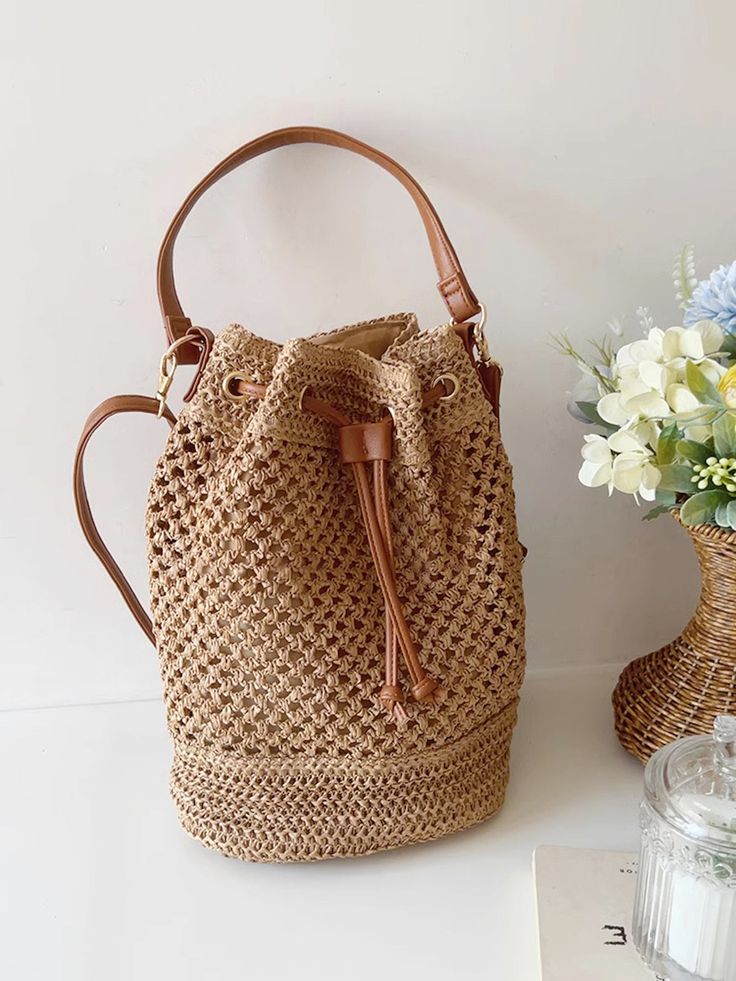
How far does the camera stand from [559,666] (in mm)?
858

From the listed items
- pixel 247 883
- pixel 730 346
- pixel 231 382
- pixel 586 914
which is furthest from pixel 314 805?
pixel 730 346

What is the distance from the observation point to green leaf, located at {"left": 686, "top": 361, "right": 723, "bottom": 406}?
1.92 feet

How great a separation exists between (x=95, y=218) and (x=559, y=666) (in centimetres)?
54

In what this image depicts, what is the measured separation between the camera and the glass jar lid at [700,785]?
0.51 metres

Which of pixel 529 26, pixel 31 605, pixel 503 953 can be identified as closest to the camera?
pixel 503 953

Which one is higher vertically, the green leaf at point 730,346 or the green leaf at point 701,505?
the green leaf at point 730,346

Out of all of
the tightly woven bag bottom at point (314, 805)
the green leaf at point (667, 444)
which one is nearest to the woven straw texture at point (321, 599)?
the tightly woven bag bottom at point (314, 805)

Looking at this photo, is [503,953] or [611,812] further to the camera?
[611,812]

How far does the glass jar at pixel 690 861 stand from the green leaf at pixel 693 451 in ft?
0.54

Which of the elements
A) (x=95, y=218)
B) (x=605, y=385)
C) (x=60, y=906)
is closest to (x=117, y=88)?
(x=95, y=218)

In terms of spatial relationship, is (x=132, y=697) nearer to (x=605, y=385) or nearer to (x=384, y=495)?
(x=384, y=495)

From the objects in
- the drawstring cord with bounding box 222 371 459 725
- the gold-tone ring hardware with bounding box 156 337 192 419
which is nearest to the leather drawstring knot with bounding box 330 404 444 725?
the drawstring cord with bounding box 222 371 459 725

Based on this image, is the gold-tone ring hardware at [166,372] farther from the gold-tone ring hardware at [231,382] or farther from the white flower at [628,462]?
the white flower at [628,462]

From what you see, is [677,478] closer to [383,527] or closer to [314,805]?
[383,527]
